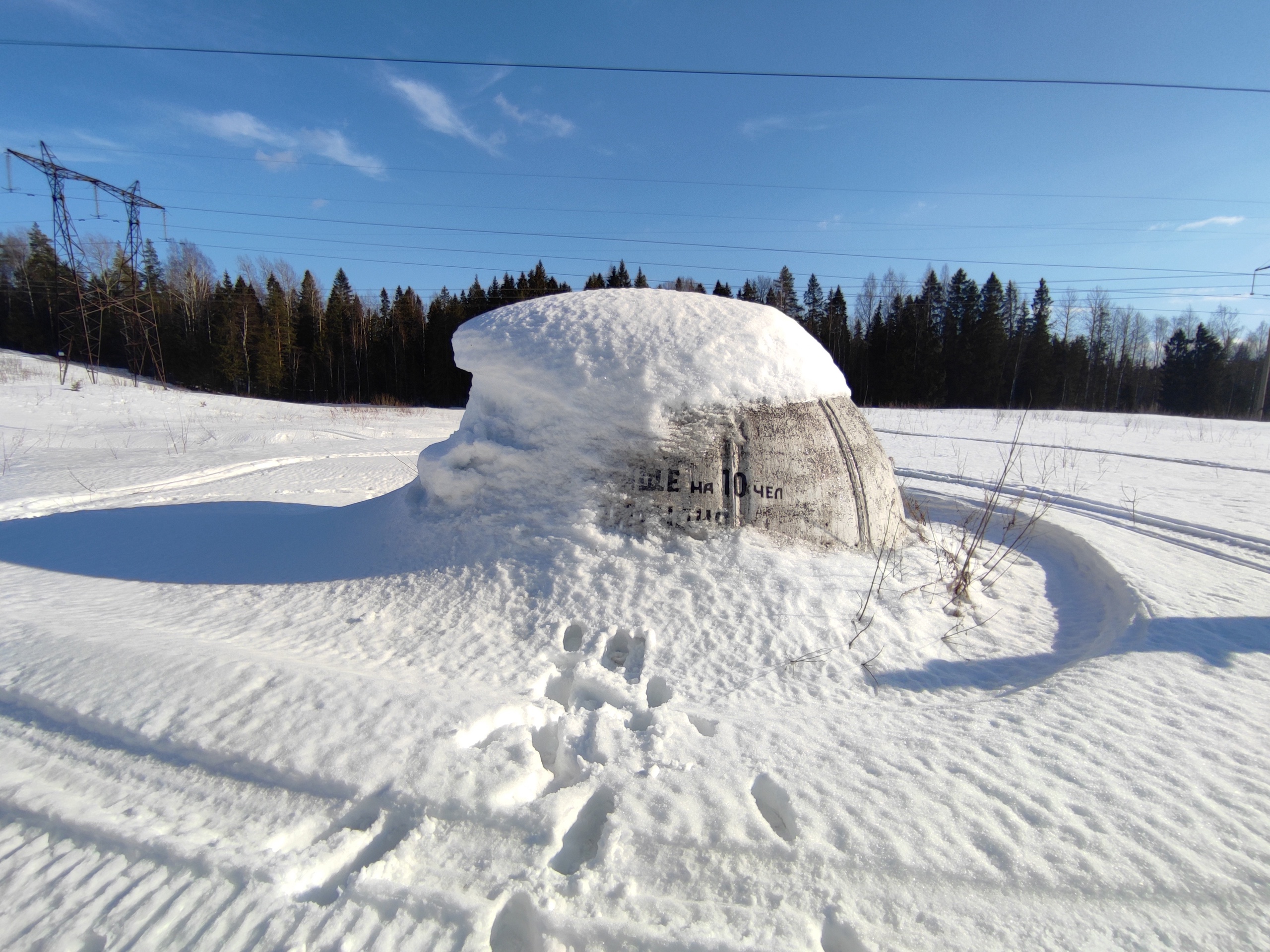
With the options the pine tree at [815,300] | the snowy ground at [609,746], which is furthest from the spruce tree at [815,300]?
the snowy ground at [609,746]

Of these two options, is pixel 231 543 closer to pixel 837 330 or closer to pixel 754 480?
pixel 754 480

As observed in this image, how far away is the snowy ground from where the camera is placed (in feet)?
5.20

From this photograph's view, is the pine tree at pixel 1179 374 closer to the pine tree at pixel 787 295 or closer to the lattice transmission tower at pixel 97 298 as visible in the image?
the pine tree at pixel 787 295

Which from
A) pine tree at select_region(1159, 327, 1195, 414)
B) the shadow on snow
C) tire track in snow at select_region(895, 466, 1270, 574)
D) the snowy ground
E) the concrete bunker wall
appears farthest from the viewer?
pine tree at select_region(1159, 327, 1195, 414)

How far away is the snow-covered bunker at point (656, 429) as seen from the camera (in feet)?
11.3

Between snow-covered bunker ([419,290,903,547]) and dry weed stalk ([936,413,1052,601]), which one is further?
dry weed stalk ([936,413,1052,601])

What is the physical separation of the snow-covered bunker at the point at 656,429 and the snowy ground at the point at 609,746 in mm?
229

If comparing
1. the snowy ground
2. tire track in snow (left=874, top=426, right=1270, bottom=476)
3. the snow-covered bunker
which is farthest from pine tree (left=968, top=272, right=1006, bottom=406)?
the snow-covered bunker

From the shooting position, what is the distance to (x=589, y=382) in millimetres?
3494

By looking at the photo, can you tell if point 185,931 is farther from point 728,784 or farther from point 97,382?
point 97,382

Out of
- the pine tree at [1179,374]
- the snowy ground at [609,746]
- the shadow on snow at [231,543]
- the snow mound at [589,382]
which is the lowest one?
the snowy ground at [609,746]

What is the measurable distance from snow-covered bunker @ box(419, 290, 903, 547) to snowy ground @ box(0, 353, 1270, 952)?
23 cm

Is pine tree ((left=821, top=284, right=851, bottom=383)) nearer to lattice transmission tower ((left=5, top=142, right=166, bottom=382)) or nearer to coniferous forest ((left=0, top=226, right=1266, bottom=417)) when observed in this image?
coniferous forest ((left=0, top=226, right=1266, bottom=417))

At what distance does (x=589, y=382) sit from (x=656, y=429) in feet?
1.65
